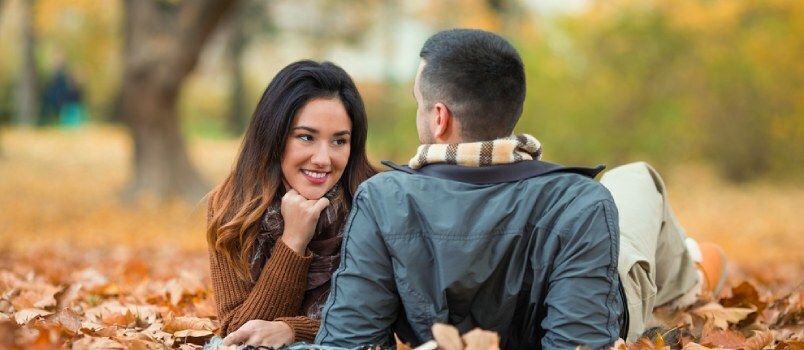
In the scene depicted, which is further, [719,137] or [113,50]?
[113,50]

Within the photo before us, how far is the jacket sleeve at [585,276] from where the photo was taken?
252 centimetres

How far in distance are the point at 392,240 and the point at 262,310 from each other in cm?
58

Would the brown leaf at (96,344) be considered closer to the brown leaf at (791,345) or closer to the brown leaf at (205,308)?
the brown leaf at (205,308)

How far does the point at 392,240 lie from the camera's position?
2562mm

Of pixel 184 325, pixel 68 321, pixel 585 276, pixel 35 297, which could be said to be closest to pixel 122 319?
pixel 184 325

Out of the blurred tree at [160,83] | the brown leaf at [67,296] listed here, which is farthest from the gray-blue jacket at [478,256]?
the blurred tree at [160,83]

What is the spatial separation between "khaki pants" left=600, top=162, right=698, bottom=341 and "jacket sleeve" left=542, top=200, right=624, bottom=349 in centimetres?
50

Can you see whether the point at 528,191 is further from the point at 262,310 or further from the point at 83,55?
the point at 83,55

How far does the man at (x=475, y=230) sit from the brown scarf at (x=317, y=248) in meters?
0.35

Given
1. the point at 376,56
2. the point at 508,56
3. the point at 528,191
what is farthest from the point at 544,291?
the point at 376,56

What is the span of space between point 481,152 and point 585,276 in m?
0.44

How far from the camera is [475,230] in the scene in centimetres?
254

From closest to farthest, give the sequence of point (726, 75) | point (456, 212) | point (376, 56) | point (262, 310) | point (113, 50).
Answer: point (456, 212)
point (262, 310)
point (726, 75)
point (376, 56)
point (113, 50)

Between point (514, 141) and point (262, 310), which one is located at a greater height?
point (514, 141)
